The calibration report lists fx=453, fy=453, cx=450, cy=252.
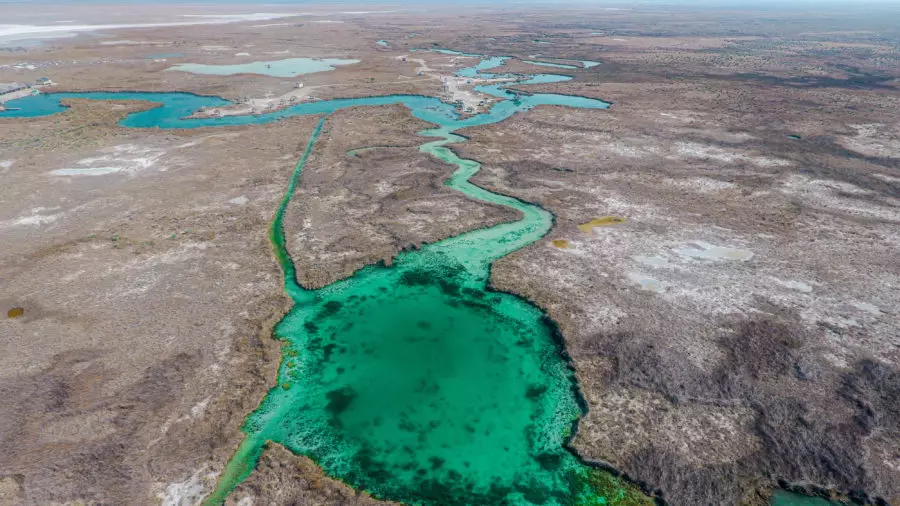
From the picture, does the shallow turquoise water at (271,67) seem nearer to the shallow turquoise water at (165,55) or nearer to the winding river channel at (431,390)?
the shallow turquoise water at (165,55)

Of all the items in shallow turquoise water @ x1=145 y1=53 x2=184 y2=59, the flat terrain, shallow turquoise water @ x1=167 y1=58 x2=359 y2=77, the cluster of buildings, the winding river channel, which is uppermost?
shallow turquoise water @ x1=145 y1=53 x2=184 y2=59

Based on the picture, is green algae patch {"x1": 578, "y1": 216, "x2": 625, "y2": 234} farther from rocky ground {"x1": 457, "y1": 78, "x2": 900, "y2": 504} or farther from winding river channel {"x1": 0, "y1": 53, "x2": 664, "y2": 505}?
winding river channel {"x1": 0, "y1": 53, "x2": 664, "y2": 505}

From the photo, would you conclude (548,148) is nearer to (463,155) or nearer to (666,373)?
(463,155)

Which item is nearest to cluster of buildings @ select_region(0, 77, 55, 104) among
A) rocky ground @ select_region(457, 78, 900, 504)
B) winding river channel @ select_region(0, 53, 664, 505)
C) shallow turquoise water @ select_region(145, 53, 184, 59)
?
shallow turquoise water @ select_region(145, 53, 184, 59)

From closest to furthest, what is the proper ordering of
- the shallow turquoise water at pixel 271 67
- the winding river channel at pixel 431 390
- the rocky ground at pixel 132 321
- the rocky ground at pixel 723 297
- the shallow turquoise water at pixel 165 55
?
the rocky ground at pixel 132 321
the winding river channel at pixel 431 390
the rocky ground at pixel 723 297
the shallow turquoise water at pixel 271 67
the shallow turquoise water at pixel 165 55

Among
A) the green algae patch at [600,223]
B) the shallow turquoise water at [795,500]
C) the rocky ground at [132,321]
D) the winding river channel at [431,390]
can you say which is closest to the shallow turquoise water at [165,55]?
the rocky ground at [132,321]

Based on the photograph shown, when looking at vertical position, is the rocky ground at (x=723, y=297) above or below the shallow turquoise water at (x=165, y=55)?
below

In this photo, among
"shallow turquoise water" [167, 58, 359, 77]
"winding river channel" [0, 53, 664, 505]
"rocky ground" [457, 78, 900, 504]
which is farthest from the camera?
"shallow turquoise water" [167, 58, 359, 77]

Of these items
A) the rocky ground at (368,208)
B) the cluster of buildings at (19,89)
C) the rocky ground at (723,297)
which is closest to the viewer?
the rocky ground at (723,297)
